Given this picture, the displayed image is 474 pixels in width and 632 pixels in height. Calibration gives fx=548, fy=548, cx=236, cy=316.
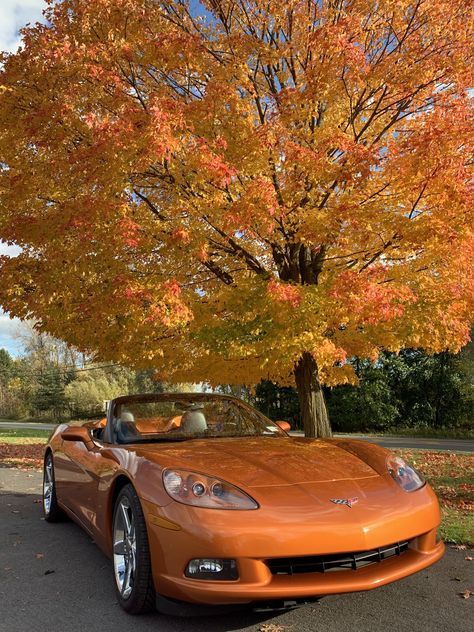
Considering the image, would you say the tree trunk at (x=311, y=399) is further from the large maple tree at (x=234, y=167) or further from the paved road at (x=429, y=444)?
the paved road at (x=429, y=444)

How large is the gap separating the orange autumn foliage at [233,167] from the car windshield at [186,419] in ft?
5.57

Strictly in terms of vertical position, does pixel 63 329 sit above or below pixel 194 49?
below

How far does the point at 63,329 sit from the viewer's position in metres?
7.37

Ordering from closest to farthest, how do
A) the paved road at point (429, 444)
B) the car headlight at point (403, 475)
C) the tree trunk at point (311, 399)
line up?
the car headlight at point (403, 475), the tree trunk at point (311, 399), the paved road at point (429, 444)

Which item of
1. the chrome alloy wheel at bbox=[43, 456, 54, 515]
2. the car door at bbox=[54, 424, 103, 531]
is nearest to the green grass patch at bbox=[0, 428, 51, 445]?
the chrome alloy wheel at bbox=[43, 456, 54, 515]

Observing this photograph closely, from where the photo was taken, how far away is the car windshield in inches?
163

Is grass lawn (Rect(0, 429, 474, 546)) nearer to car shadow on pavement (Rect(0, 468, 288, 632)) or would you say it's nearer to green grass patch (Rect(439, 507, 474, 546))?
green grass patch (Rect(439, 507, 474, 546))

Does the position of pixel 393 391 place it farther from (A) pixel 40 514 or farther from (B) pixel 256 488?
(B) pixel 256 488

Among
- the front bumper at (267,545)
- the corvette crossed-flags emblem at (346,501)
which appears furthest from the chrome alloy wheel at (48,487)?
the corvette crossed-flags emblem at (346,501)

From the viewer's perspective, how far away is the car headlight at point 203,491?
2.80 meters

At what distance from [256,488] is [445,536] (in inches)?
101

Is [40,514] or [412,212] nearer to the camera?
[40,514]

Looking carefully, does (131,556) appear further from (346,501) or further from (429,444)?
(429,444)

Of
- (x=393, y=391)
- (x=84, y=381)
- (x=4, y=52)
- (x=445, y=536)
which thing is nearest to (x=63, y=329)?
(x=4, y=52)
